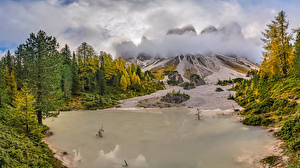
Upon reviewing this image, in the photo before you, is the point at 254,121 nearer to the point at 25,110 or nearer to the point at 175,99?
the point at 25,110

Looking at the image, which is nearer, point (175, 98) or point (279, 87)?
point (279, 87)

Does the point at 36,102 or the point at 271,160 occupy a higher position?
the point at 36,102

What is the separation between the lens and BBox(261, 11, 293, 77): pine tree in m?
28.7

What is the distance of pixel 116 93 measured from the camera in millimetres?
61469

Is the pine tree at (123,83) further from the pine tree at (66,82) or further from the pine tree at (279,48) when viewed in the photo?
the pine tree at (279,48)

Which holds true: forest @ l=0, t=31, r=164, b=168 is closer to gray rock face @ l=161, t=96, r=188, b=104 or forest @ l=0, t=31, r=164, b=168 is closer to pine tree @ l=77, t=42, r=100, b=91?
pine tree @ l=77, t=42, r=100, b=91

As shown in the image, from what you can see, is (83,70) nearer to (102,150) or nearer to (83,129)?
(83,129)

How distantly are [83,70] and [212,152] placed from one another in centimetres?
5632

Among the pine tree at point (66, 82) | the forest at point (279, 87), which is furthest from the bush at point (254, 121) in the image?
the pine tree at point (66, 82)

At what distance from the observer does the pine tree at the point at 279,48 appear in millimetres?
28703

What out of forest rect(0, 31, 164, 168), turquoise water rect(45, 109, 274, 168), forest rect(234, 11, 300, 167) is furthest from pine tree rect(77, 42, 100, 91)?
forest rect(234, 11, 300, 167)

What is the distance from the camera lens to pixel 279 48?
29.0 m

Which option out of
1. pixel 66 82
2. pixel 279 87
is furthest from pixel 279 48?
pixel 66 82

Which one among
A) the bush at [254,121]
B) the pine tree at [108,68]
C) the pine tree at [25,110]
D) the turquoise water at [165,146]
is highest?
the pine tree at [108,68]
